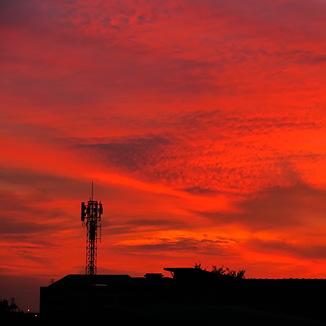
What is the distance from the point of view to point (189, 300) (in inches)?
2483

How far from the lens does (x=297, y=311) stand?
4912cm

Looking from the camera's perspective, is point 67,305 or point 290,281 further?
point 67,305

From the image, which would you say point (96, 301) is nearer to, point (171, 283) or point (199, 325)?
point (171, 283)

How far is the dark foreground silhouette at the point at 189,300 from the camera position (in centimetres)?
3341

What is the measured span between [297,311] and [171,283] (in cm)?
4353

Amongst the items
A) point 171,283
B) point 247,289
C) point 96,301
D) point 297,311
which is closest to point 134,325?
point 297,311

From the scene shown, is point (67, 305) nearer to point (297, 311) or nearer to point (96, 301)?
point (96, 301)

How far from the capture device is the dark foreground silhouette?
110 feet

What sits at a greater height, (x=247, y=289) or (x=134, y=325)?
(x=247, y=289)

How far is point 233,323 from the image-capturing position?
102ft

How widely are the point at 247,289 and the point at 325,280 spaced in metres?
7.72

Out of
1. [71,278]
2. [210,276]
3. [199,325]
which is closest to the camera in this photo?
[199,325]

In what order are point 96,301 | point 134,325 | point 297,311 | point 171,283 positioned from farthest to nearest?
point 96,301
point 171,283
point 297,311
point 134,325

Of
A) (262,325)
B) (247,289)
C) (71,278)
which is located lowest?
(262,325)
